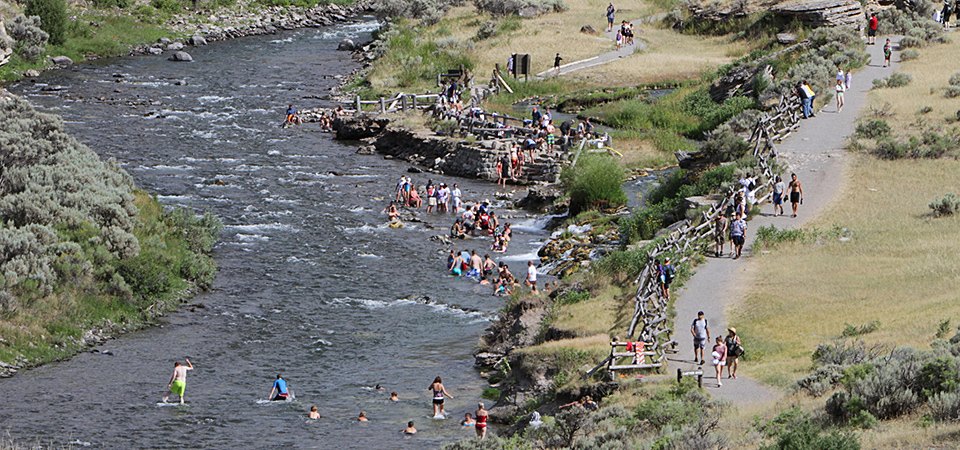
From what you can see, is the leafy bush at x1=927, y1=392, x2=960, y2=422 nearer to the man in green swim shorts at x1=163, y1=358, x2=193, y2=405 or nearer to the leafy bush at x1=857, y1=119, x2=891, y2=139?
the man in green swim shorts at x1=163, y1=358, x2=193, y2=405

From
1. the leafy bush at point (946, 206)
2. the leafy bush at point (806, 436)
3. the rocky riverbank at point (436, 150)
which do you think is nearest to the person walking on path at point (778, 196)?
the leafy bush at point (946, 206)

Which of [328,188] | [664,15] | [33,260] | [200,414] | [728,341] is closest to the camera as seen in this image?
[728,341]

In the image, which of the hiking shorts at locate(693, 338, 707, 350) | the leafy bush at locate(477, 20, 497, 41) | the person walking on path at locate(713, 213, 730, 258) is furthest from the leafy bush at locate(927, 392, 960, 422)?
the leafy bush at locate(477, 20, 497, 41)

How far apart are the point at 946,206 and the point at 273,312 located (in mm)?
22137

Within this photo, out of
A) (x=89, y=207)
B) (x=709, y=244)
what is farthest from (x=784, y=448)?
(x=89, y=207)

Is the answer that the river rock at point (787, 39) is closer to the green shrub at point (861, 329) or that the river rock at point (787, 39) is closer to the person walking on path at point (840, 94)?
the person walking on path at point (840, 94)

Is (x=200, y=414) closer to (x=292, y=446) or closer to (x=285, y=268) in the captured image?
(x=292, y=446)

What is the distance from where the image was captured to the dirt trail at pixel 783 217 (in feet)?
109

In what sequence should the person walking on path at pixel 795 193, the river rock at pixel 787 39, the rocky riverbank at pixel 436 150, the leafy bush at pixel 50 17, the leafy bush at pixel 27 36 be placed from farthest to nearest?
the leafy bush at pixel 50 17
the leafy bush at pixel 27 36
the river rock at pixel 787 39
the rocky riverbank at pixel 436 150
the person walking on path at pixel 795 193

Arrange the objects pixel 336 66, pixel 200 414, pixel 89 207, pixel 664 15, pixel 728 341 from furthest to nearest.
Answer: pixel 664 15 < pixel 336 66 < pixel 89 207 < pixel 200 414 < pixel 728 341

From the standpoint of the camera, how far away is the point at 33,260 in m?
44.0

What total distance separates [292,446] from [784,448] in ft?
48.2

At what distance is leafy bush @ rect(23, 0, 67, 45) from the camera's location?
95.1 meters

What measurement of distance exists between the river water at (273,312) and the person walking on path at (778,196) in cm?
916
